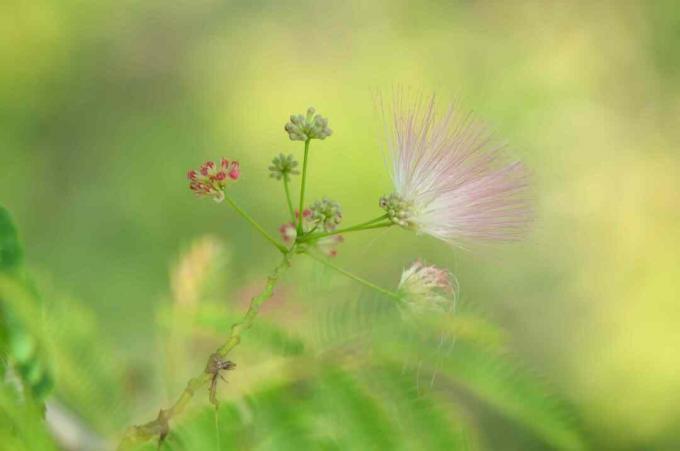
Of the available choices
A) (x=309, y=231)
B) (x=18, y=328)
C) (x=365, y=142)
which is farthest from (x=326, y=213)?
(x=365, y=142)

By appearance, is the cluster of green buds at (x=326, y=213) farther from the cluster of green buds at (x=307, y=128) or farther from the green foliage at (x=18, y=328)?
the green foliage at (x=18, y=328)

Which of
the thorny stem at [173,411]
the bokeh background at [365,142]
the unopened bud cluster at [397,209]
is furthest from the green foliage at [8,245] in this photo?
the bokeh background at [365,142]

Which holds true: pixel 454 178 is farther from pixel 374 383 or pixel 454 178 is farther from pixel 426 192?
pixel 374 383

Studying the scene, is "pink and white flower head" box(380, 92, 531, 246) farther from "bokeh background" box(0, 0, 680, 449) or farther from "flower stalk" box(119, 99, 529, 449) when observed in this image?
"bokeh background" box(0, 0, 680, 449)

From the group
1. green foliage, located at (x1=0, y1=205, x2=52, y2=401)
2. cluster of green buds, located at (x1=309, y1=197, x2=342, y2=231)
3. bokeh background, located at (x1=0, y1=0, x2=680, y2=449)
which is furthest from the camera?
bokeh background, located at (x1=0, y1=0, x2=680, y2=449)

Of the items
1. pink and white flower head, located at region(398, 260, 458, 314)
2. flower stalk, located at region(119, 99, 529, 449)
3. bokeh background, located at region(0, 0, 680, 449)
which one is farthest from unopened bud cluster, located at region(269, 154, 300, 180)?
bokeh background, located at region(0, 0, 680, 449)
